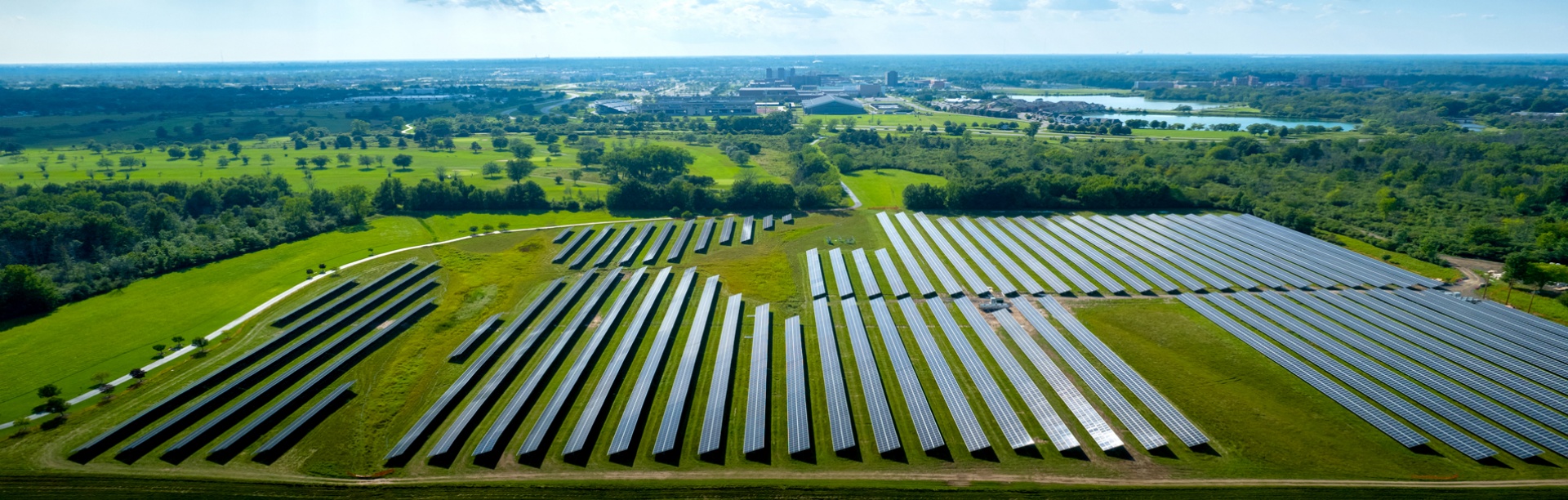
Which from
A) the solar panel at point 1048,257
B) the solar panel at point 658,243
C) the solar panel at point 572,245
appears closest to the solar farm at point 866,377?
the solar panel at point 1048,257

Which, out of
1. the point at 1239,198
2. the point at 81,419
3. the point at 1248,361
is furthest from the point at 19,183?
the point at 1239,198

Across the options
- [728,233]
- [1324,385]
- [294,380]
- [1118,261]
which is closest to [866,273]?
[728,233]

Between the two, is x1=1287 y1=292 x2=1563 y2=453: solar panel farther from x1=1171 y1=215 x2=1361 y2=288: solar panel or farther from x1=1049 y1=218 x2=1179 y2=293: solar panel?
x1=1049 y1=218 x2=1179 y2=293: solar panel

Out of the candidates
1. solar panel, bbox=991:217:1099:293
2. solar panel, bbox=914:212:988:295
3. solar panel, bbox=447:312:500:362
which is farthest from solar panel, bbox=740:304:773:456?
solar panel, bbox=991:217:1099:293

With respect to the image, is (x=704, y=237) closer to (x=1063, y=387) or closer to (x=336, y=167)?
(x=1063, y=387)

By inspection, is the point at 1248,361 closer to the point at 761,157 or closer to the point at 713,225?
the point at 713,225

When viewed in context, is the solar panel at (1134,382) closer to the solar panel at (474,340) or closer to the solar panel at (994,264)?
the solar panel at (994,264)

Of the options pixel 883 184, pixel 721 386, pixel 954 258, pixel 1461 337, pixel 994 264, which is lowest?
pixel 721 386
